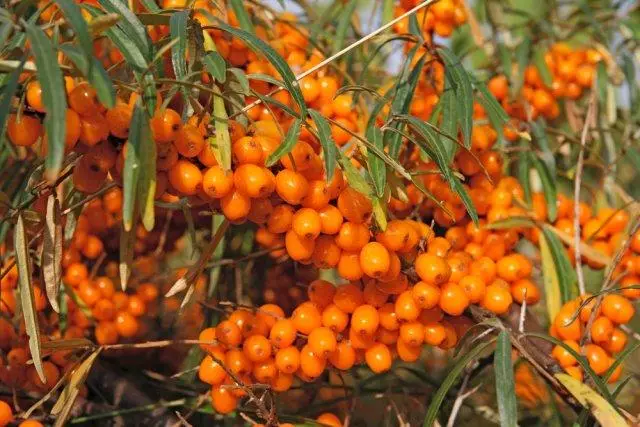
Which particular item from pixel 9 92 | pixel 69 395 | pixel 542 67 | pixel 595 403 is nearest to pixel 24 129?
pixel 9 92

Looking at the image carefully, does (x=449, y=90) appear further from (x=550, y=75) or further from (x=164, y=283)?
(x=164, y=283)

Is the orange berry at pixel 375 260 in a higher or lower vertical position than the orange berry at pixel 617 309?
higher

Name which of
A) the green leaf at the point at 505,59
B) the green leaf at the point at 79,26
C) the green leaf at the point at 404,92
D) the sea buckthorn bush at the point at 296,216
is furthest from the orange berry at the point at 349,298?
the green leaf at the point at 505,59

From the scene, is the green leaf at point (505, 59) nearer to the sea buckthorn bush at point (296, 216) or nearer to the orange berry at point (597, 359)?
the sea buckthorn bush at point (296, 216)

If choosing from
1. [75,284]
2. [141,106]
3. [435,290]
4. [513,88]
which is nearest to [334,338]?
[435,290]

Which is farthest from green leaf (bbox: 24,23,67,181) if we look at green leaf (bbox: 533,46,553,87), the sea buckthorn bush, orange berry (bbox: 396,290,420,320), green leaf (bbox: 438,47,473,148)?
green leaf (bbox: 533,46,553,87)

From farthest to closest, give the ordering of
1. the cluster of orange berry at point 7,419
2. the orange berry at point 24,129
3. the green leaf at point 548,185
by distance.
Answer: the green leaf at point 548,185 → the cluster of orange berry at point 7,419 → the orange berry at point 24,129

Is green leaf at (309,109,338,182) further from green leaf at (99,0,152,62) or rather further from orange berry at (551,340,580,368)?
orange berry at (551,340,580,368)

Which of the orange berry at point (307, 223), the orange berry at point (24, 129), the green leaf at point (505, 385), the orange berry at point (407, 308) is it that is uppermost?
the orange berry at point (24, 129)
